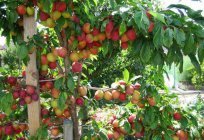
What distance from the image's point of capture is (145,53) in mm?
1477

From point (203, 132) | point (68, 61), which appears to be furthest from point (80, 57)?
point (203, 132)

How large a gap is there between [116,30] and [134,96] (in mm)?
438

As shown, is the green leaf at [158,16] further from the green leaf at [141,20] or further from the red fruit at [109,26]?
the red fruit at [109,26]

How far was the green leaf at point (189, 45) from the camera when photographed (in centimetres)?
137

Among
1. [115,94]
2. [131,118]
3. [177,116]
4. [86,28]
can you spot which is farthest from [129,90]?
[86,28]

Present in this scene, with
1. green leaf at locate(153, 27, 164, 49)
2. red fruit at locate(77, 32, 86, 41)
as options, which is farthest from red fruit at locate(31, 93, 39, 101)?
green leaf at locate(153, 27, 164, 49)

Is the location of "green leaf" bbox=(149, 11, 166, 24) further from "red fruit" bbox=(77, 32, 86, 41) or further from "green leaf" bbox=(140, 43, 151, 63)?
"red fruit" bbox=(77, 32, 86, 41)

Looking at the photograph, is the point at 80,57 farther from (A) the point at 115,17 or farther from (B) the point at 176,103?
(B) the point at 176,103

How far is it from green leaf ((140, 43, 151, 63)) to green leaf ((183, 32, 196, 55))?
6.0 inches

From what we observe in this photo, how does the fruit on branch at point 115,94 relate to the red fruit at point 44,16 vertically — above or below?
below

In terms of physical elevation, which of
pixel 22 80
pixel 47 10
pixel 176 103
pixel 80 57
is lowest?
pixel 176 103

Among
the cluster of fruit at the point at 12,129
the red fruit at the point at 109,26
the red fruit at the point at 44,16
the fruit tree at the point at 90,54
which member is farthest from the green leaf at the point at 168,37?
the cluster of fruit at the point at 12,129

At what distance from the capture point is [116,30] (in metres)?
1.57

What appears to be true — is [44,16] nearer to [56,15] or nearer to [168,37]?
[56,15]
